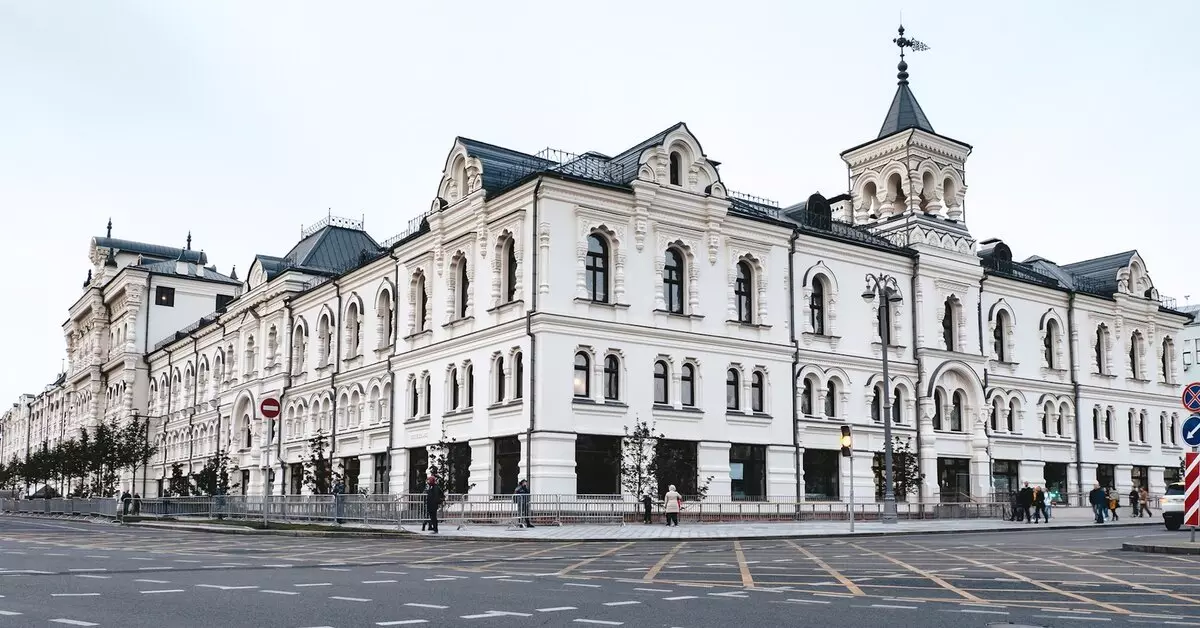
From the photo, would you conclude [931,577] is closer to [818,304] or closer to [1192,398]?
[1192,398]

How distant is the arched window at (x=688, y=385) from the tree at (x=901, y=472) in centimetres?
957

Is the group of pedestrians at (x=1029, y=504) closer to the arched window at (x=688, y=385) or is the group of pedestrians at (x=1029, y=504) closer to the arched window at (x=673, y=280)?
the arched window at (x=688, y=385)

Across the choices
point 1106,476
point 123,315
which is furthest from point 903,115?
point 123,315

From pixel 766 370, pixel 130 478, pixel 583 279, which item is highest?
pixel 583 279

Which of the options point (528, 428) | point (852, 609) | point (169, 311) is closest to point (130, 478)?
point (169, 311)

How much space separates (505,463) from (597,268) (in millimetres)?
7665

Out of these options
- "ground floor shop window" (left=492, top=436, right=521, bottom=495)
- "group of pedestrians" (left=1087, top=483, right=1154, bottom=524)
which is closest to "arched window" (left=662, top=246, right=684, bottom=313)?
"ground floor shop window" (left=492, top=436, right=521, bottom=495)

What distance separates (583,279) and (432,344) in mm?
8667

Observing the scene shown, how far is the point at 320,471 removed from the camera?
51.9m

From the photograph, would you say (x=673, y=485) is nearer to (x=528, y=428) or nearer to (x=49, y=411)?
(x=528, y=428)

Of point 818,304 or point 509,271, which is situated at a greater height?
point 509,271

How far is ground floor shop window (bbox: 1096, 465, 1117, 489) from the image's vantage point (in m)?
57.9

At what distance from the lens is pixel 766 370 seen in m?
44.6

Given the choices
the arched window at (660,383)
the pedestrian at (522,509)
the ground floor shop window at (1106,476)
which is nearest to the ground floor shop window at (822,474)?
the arched window at (660,383)
